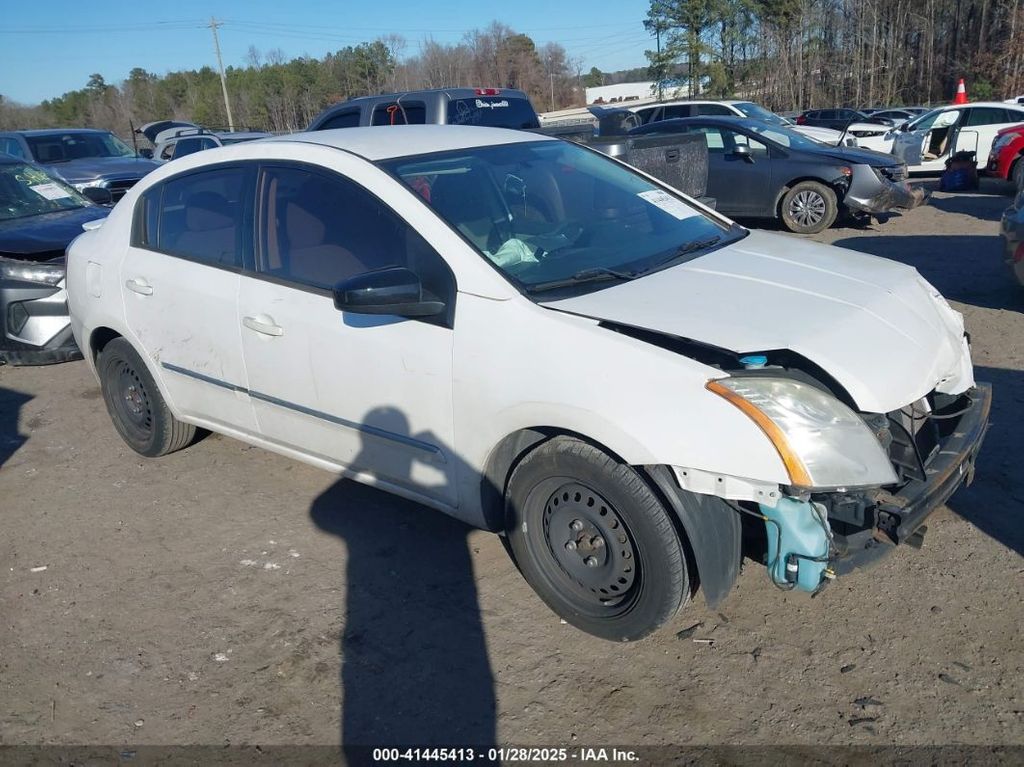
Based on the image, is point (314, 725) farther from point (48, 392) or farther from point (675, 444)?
point (48, 392)

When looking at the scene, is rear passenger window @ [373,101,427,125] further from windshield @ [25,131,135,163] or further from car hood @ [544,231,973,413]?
windshield @ [25,131,135,163]

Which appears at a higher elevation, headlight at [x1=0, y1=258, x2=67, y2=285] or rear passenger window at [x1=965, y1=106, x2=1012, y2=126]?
rear passenger window at [x1=965, y1=106, x2=1012, y2=126]

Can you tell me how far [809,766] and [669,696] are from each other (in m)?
0.49

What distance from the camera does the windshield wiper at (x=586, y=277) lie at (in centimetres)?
319

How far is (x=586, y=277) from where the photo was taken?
3277mm

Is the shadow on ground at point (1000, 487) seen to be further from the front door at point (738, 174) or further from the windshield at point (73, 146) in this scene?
the windshield at point (73, 146)

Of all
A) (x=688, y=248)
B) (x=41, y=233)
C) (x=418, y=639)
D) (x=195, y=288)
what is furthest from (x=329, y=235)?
(x=41, y=233)

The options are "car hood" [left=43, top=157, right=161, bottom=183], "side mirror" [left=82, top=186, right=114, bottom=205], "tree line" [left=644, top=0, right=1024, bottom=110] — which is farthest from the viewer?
"tree line" [left=644, top=0, right=1024, bottom=110]

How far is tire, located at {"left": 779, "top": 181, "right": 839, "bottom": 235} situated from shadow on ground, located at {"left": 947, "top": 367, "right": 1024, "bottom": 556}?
625 cm

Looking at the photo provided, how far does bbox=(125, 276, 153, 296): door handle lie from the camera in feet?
14.4

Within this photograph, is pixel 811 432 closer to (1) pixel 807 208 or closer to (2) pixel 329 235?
(2) pixel 329 235

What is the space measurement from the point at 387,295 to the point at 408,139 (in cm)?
117

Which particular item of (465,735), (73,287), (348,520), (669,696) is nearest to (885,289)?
(669,696)

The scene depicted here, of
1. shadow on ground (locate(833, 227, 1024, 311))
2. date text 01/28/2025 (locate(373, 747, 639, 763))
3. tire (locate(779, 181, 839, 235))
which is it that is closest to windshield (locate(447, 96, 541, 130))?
tire (locate(779, 181, 839, 235))
